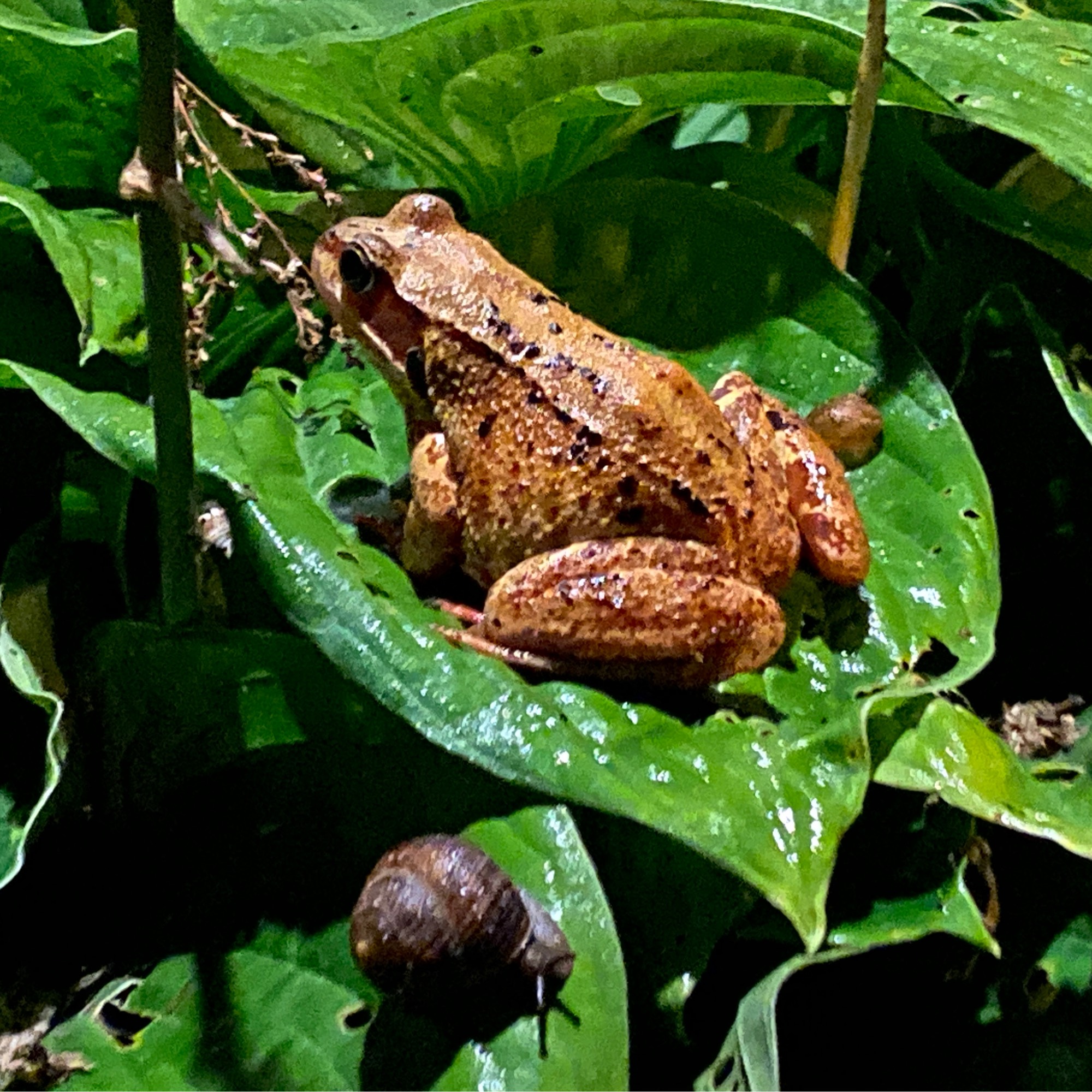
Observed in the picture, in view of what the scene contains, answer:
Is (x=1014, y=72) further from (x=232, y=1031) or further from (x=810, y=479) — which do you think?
(x=232, y=1031)

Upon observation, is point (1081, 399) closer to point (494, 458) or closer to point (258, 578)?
point (494, 458)

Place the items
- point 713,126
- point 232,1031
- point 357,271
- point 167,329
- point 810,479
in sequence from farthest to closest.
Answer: point 713,126 < point 357,271 < point 810,479 < point 232,1031 < point 167,329

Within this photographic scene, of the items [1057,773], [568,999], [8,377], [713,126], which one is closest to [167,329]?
[8,377]

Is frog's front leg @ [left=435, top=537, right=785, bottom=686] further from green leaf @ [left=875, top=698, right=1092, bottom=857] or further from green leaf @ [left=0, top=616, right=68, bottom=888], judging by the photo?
green leaf @ [left=0, top=616, right=68, bottom=888]

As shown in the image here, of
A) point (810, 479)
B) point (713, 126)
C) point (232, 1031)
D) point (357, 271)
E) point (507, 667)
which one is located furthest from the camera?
point (713, 126)

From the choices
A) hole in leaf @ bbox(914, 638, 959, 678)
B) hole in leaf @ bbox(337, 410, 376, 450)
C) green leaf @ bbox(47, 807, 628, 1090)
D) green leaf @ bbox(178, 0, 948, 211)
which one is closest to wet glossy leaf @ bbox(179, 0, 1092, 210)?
green leaf @ bbox(178, 0, 948, 211)

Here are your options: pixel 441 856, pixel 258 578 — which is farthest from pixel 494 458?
pixel 441 856

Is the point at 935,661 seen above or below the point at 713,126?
below
